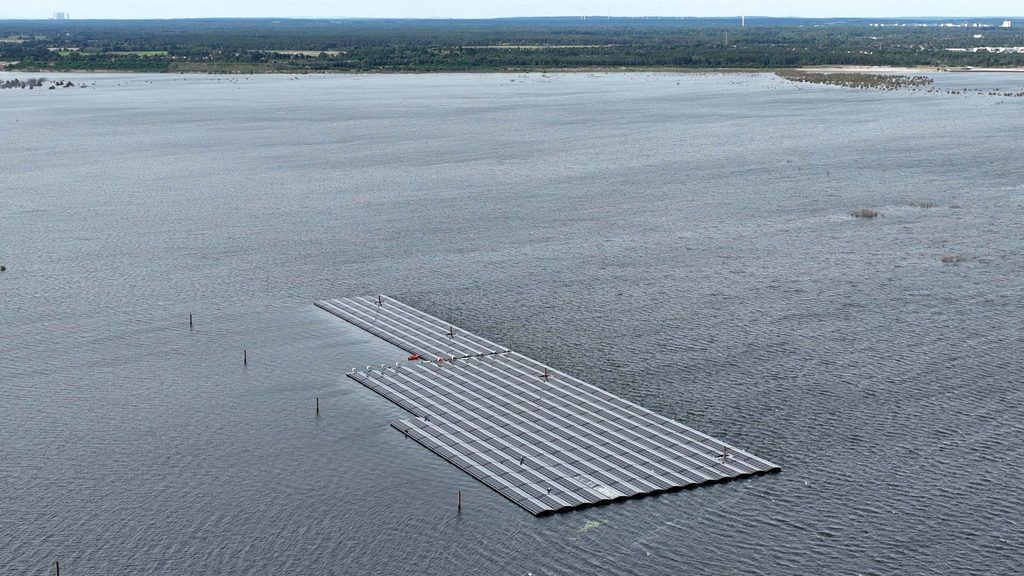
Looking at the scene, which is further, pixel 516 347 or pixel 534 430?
pixel 516 347

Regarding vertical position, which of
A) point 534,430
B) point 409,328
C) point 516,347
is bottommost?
point 534,430

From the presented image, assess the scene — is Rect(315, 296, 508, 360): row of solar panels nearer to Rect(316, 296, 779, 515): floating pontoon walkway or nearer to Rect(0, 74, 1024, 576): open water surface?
Rect(316, 296, 779, 515): floating pontoon walkway

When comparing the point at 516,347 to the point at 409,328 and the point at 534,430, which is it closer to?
the point at 409,328

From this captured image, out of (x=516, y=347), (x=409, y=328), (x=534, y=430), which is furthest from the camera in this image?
(x=409, y=328)

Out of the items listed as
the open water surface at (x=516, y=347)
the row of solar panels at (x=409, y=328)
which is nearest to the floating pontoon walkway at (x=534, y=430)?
the row of solar panels at (x=409, y=328)

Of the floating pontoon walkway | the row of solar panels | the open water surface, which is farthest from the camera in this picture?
the row of solar panels

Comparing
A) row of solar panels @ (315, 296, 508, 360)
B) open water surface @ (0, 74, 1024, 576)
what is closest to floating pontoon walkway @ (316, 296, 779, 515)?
row of solar panels @ (315, 296, 508, 360)

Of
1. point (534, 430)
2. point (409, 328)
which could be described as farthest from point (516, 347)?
point (534, 430)

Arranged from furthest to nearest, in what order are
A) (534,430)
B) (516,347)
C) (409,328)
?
(409,328) < (516,347) < (534,430)
